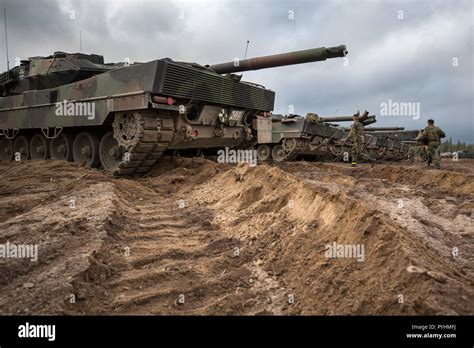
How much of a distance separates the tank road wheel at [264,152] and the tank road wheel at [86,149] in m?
8.68

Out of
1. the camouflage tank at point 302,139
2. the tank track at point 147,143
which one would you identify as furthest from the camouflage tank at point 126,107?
the camouflage tank at point 302,139

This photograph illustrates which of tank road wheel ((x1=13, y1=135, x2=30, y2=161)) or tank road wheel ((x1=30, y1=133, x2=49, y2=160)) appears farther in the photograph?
tank road wheel ((x1=13, y1=135, x2=30, y2=161))

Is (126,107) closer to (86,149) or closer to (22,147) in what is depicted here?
(86,149)

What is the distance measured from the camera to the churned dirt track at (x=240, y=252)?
2.50 meters
